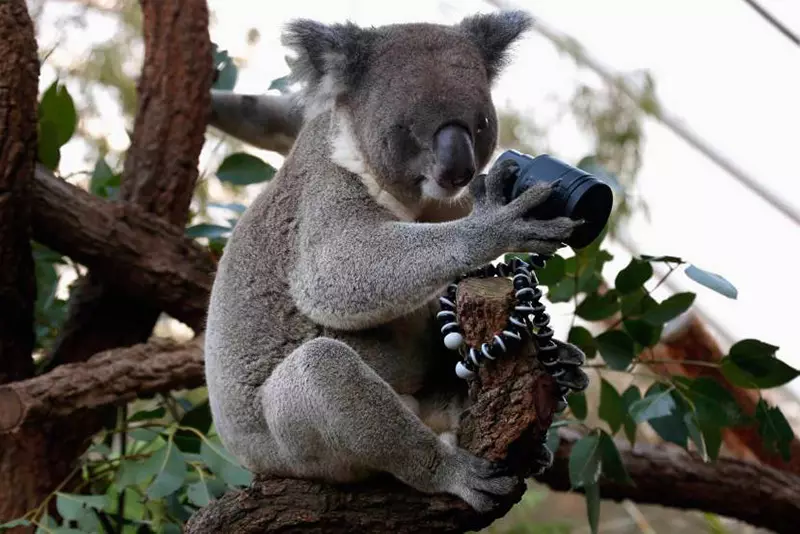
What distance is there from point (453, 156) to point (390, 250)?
0.99 feet

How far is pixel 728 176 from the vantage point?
17.8 feet

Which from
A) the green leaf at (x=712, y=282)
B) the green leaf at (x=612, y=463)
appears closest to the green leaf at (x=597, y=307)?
the green leaf at (x=612, y=463)

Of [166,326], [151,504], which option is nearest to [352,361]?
[151,504]

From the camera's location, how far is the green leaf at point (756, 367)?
11.8 feet

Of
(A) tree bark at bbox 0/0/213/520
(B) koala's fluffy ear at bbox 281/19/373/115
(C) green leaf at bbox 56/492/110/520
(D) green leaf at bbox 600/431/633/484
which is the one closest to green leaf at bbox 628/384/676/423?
(D) green leaf at bbox 600/431/633/484

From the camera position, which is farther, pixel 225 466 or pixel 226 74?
pixel 226 74

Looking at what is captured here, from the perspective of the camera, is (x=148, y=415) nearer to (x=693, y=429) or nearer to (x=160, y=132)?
(x=160, y=132)

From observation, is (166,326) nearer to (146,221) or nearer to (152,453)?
(146,221)

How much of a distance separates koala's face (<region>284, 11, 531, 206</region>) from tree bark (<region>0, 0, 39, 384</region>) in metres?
1.39

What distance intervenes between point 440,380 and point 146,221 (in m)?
1.93

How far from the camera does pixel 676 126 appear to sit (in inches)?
205

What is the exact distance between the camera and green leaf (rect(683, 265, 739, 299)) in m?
2.85

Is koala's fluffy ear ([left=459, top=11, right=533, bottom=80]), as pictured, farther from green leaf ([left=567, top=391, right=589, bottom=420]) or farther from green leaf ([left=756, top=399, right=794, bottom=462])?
green leaf ([left=756, top=399, right=794, bottom=462])

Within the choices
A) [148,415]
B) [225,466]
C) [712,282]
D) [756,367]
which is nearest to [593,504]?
[756,367]
